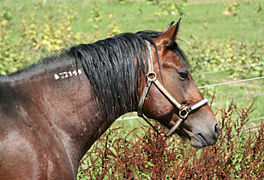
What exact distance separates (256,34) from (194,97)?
12.9 metres

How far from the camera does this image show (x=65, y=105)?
2273mm

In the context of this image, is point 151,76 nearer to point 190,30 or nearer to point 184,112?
point 184,112

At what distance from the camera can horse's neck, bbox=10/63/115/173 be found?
218 cm

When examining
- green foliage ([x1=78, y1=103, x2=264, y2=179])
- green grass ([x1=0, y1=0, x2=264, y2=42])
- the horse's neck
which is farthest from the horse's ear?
green grass ([x1=0, y1=0, x2=264, y2=42])

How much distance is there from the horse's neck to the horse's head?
19.1 inches

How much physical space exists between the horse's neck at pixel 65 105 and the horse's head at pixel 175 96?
1.59 feet

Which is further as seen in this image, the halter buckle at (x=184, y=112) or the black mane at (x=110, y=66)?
the halter buckle at (x=184, y=112)

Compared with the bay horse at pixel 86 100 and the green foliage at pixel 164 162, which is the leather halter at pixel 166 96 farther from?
the green foliage at pixel 164 162

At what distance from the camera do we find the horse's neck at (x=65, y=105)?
218 cm

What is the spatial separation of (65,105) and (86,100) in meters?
0.16

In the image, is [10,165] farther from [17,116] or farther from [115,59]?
[115,59]

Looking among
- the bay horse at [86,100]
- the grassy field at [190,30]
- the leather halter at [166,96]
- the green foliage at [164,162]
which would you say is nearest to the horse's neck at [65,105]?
the bay horse at [86,100]

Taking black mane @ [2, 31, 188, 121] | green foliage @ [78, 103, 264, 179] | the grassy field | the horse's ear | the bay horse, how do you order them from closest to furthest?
the bay horse, black mane @ [2, 31, 188, 121], the horse's ear, green foliage @ [78, 103, 264, 179], the grassy field

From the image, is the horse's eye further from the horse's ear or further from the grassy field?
the grassy field
